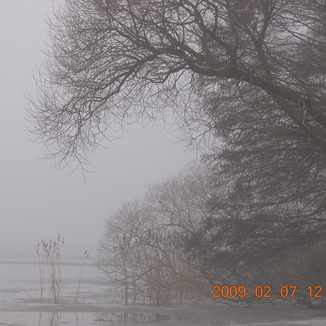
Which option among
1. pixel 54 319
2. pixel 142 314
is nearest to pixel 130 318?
pixel 142 314

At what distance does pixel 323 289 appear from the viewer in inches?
498

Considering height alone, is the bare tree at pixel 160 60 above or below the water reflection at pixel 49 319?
above

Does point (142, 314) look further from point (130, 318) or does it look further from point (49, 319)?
point (49, 319)

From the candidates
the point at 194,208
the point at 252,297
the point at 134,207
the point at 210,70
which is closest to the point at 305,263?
the point at 252,297
